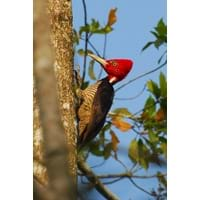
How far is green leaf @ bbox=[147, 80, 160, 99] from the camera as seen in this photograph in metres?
1.92

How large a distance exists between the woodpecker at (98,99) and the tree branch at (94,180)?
58mm

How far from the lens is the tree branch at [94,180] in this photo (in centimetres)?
190

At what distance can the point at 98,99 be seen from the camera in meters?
1.96

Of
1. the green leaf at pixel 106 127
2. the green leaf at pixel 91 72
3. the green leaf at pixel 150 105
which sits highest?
the green leaf at pixel 91 72

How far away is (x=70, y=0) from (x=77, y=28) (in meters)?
0.09

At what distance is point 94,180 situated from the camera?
192cm

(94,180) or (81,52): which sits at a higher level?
(81,52)

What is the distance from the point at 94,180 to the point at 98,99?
25 centimetres

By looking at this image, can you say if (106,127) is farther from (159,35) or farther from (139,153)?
(159,35)

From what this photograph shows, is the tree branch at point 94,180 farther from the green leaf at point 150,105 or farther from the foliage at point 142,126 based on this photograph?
the green leaf at point 150,105

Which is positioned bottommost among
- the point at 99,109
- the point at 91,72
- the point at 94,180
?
the point at 94,180

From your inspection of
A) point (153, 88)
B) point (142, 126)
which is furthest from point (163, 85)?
point (142, 126)

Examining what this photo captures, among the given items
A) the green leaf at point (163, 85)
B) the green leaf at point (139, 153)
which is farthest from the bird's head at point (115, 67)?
the green leaf at point (139, 153)
